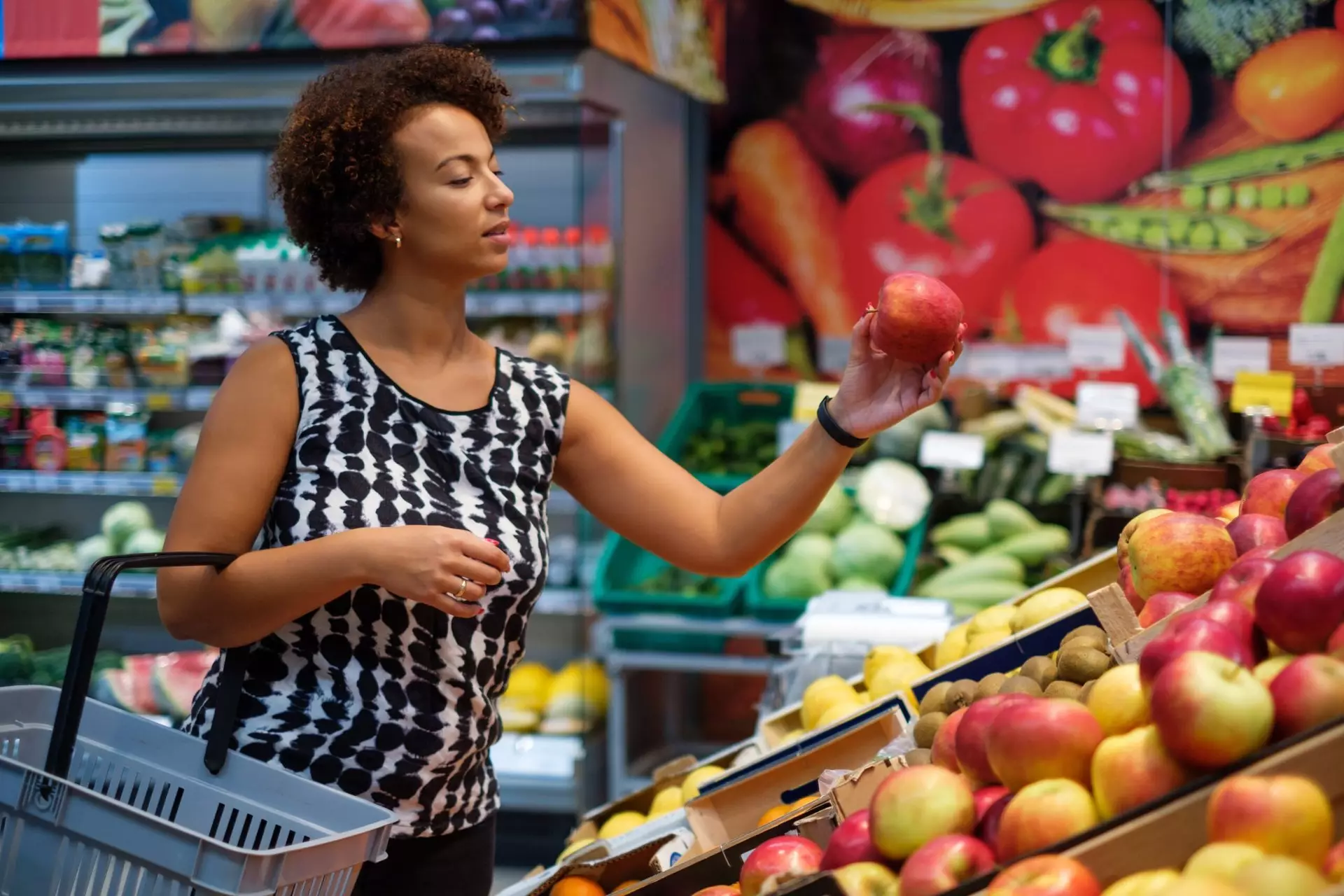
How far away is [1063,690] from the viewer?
1552 millimetres

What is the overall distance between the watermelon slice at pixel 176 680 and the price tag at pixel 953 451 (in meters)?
2.41

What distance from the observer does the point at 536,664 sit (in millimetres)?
4441

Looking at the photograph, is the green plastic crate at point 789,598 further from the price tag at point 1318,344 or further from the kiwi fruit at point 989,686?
the kiwi fruit at point 989,686

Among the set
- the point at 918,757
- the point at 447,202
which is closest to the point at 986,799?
the point at 918,757

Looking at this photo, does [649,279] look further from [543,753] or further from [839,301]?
[543,753]

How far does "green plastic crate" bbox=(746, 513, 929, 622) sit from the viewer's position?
13.1 feet

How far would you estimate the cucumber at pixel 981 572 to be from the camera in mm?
3971

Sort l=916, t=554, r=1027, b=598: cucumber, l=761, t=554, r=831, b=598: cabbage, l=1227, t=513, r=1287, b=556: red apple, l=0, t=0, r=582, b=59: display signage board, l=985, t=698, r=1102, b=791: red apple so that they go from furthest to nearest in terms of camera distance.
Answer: l=761, t=554, r=831, b=598: cabbage → l=916, t=554, r=1027, b=598: cucumber → l=0, t=0, r=582, b=59: display signage board → l=1227, t=513, r=1287, b=556: red apple → l=985, t=698, r=1102, b=791: red apple

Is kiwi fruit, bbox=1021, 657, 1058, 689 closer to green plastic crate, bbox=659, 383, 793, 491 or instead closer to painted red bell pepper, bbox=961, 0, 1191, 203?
green plastic crate, bbox=659, 383, 793, 491

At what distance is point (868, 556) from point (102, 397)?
2462mm

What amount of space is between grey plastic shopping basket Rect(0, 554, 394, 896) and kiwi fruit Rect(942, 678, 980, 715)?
2.53 feet

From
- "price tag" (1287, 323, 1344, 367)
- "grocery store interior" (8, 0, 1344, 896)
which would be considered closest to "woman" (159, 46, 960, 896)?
"grocery store interior" (8, 0, 1344, 896)

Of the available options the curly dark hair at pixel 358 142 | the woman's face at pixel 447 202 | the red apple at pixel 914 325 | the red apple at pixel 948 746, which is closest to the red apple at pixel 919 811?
the red apple at pixel 948 746

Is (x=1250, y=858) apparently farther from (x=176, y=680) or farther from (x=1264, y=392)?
(x=176, y=680)
